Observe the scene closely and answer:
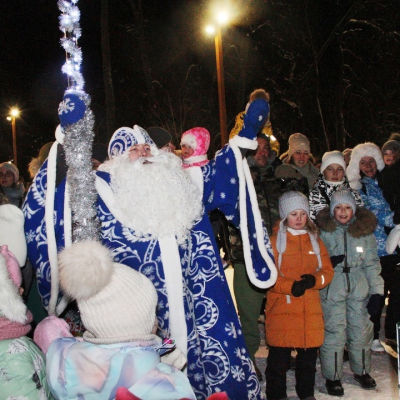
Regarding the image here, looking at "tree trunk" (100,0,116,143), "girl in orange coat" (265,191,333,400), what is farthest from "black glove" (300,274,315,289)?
"tree trunk" (100,0,116,143)

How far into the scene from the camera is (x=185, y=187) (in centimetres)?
346

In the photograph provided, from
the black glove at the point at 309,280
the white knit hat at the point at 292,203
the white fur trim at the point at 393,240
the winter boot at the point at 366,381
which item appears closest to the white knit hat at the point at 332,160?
the white fur trim at the point at 393,240

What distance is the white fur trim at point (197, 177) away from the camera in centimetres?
362

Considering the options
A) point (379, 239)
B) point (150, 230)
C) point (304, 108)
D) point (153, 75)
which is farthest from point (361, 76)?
point (150, 230)

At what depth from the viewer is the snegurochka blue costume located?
325cm

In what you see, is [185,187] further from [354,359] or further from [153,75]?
[153,75]

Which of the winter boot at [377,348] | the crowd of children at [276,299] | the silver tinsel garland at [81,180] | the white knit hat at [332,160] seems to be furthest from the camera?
the white knit hat at [332,160]

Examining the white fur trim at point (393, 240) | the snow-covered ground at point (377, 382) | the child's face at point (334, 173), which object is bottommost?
the snow-covered ground at point (377, 382)

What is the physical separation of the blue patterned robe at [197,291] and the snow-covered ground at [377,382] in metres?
1.12

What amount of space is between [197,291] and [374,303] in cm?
173

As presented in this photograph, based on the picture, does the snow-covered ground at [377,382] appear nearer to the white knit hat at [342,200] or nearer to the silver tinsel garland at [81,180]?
the white knit hat at [342,200]

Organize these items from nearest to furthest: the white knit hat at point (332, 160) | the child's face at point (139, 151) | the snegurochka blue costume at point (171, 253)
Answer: the snegurochka blue costume at point (171, 253)
the child's face at point (139, 151)
the white knit hat at point (332, 160)

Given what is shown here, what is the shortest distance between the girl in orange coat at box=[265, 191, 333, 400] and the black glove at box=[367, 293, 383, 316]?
521mm

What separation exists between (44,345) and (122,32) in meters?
16.5
